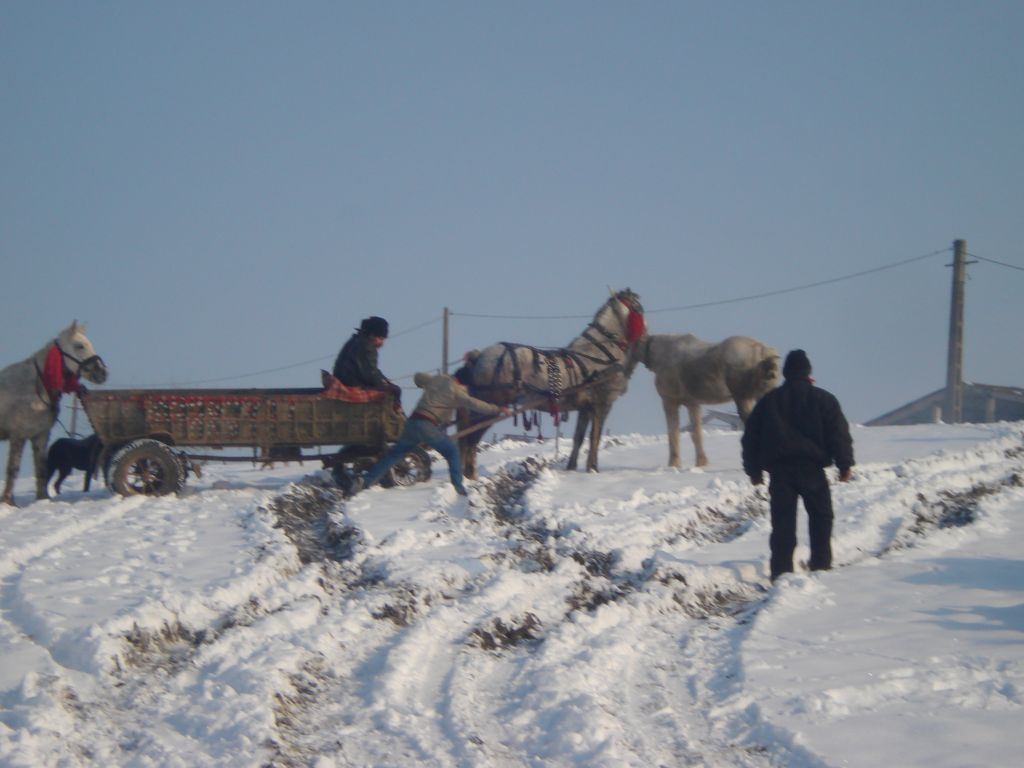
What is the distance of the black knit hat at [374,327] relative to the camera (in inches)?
521

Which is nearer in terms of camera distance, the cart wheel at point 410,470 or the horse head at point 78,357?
the horse head at point 78,357

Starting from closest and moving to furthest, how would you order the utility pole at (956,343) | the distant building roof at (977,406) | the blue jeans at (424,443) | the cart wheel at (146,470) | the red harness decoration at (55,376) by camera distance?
1. the blue jeans at (424,443)
2. the cart wheel at (146,470)
3. the red harness decoration at (55,376)
4. the utility pole at (956,343)
5. the distant building roof at (977,406)

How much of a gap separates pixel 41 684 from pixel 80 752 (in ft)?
3.06

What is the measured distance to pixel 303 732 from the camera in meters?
5.11

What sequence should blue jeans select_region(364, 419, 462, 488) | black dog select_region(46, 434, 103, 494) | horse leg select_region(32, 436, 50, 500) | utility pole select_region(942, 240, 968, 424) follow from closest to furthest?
blue jeans select_region(364, 419, 462, 488) → horse leg select_region(32, 436, 50, 500) → black dog select_region(46, 434, 103, 494) → utility pole select_region(942, 240, 968, 424)

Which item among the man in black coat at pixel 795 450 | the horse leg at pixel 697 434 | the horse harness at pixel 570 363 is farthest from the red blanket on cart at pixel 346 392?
the man in black coat at pixel 795 450

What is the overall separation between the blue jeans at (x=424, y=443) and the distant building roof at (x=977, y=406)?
17.4m

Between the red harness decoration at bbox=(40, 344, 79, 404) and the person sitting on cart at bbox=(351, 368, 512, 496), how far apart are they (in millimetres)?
3640

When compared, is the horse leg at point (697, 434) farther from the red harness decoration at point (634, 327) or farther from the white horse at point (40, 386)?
the white horse at point (40, 386)

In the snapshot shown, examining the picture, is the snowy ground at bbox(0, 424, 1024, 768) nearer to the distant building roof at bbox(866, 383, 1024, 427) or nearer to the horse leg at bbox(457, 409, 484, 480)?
the horse leg at bbox(457, 409, 484, 480)

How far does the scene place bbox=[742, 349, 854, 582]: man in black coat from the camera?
8.12 m

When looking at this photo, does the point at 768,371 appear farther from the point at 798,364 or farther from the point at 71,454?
the point at 71,454

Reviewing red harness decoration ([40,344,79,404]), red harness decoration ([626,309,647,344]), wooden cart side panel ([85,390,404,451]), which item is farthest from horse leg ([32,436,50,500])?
red harness decoration ([626,309,647,344])

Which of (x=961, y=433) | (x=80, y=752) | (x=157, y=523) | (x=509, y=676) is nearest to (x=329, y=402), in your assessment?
(x=157, y=523)
